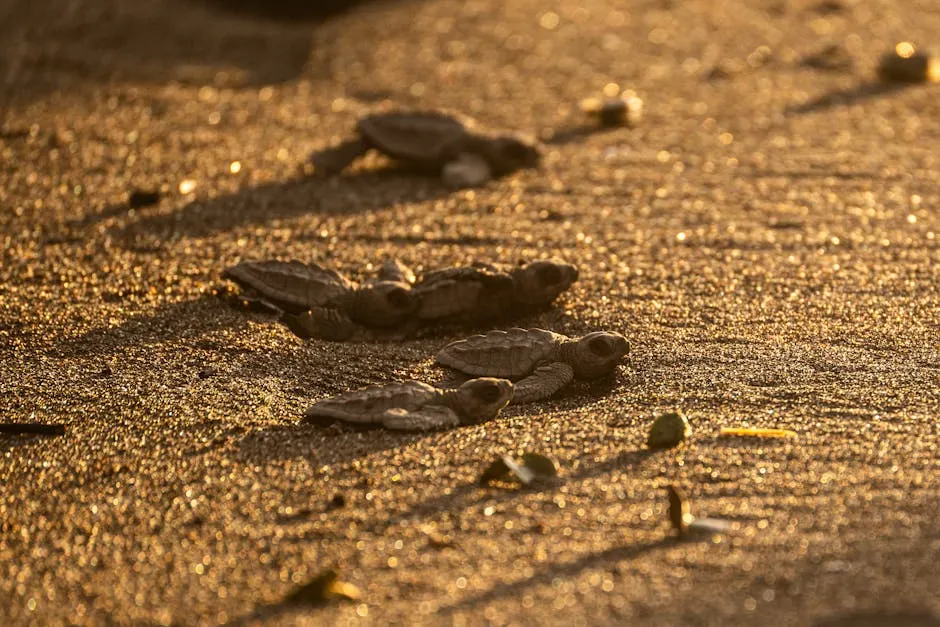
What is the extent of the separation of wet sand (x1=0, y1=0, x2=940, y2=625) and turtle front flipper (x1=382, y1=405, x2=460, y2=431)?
0.14 ft

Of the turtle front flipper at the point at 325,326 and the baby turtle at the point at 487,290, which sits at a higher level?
the baby turtle at the point at 487,290

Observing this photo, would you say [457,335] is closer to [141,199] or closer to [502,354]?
[502,354]

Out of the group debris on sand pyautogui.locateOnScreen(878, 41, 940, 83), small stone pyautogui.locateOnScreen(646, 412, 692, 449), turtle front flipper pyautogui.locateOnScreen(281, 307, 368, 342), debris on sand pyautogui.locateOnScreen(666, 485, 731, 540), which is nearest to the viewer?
debris on sand pyautogui.locateOnScreen(666, 485, 731, 540)

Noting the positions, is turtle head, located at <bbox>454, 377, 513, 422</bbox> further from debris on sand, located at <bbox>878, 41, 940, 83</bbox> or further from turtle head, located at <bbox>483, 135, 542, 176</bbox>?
debris on sand, located at <bbox>878, 41, 940, 83</bbox>

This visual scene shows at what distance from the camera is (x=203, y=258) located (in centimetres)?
376

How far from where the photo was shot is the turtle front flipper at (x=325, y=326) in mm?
3258

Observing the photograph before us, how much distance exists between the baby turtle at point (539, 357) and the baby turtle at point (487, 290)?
0.23 m

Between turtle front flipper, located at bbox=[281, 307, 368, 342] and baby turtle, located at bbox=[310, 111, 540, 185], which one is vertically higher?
baby turtle, located at bbox=[310, 111, 540, 185]

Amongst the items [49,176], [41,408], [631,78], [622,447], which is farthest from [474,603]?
[631,78]

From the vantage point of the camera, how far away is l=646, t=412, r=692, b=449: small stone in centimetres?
265

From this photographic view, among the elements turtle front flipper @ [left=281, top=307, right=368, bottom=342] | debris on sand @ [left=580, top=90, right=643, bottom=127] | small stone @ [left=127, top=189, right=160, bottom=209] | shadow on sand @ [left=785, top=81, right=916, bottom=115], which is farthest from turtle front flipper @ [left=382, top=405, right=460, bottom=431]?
shadow on sand @ [left=785, top=81, right=916, bottom=115]

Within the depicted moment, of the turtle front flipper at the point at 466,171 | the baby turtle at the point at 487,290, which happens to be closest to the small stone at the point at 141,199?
the turtle front flipper at the point at 466,171

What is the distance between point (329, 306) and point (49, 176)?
152 centimetres

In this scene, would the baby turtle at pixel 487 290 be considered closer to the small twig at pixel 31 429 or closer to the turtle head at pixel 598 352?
the turtle head at pixel 598 352
